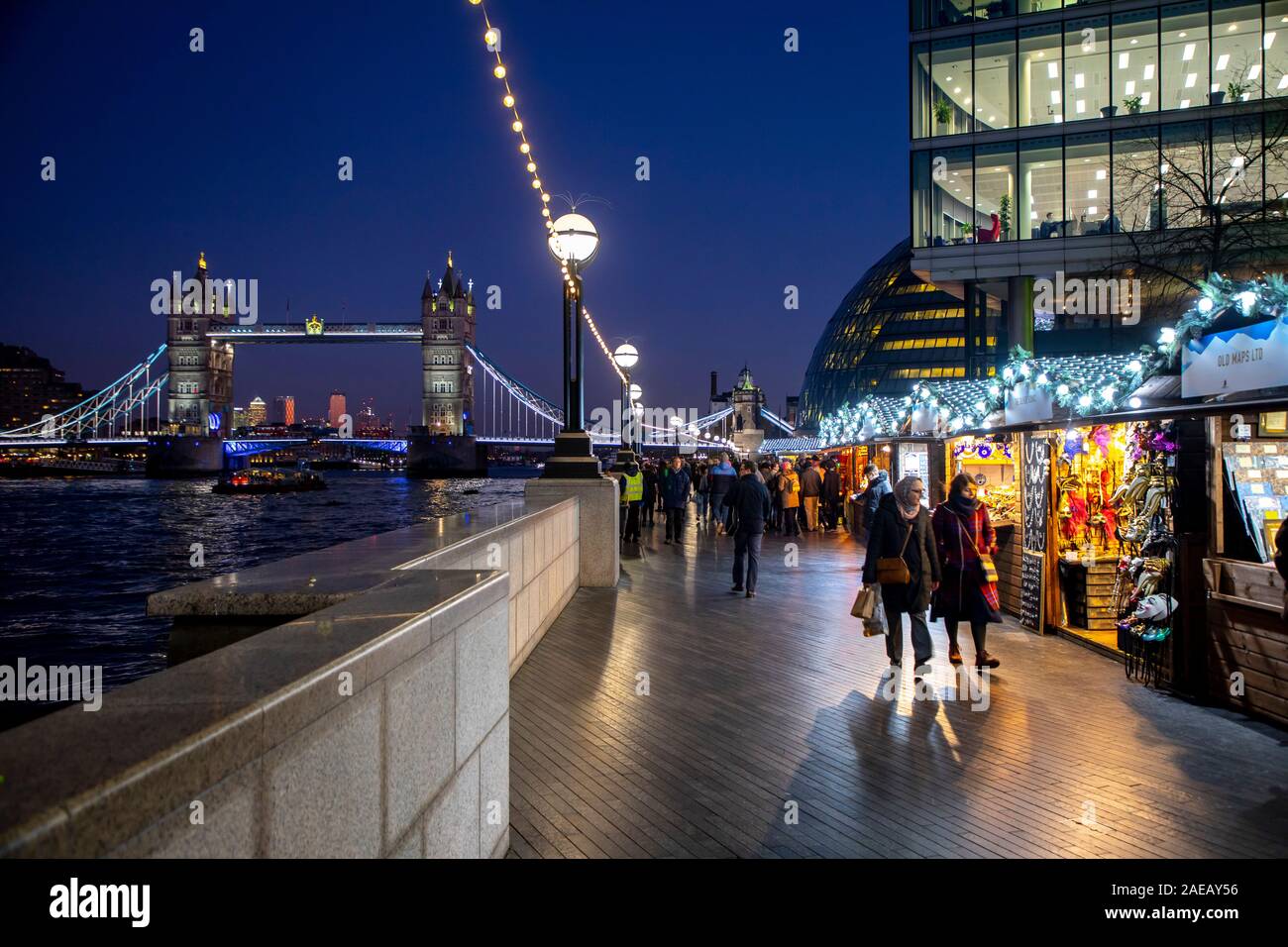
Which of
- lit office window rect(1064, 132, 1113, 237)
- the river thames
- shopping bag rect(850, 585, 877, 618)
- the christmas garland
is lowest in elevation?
the river thames

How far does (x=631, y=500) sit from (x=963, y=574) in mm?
12512

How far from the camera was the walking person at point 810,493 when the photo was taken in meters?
25.1

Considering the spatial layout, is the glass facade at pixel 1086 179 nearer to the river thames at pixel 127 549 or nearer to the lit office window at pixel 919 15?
the lit office window at pixel 919 15

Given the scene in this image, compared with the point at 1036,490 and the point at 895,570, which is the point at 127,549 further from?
the point at 895,570

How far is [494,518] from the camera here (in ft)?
29.1

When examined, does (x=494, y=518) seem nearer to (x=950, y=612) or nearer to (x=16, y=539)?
Answer: (x=950, y=612)

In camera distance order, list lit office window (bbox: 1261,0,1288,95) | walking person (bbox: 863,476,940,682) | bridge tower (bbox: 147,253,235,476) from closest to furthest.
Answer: walking person (bbox: 863,476,940,682)
lit office window (bbox: 1261,0,1288,95)
bridge tower (bbox: 147,253,235,476)

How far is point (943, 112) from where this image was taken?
33.0 metres

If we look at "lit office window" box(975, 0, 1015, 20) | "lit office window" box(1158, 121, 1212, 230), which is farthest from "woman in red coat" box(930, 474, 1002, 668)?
"lit office window" box(975, 0, 1015, 20)

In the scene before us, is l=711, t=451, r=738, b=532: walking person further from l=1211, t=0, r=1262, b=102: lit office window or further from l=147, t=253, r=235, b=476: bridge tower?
l=147, t=253, r=235, b=476: bridge tower

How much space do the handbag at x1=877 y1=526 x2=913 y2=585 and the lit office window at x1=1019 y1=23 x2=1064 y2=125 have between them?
2882 cm

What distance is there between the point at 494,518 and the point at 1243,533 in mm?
5954

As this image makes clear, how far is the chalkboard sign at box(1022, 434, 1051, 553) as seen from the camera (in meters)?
10.2
